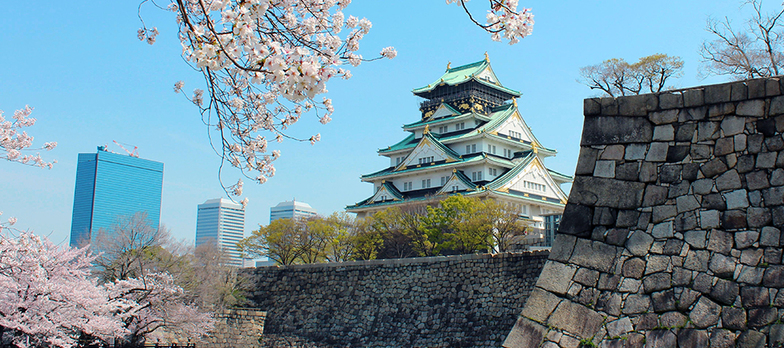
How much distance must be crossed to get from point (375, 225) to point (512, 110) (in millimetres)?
14883

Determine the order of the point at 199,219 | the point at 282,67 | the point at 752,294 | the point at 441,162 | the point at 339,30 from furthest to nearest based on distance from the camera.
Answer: the point at 199,219 < the point at 441,162 < the point at 339,30 < the point at 752,294 < the point at 282,67

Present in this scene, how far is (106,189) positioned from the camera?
114188 millimetres

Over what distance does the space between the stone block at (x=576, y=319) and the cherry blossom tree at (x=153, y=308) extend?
53.3ft

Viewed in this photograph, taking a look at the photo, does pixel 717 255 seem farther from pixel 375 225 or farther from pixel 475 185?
pixel 475 185

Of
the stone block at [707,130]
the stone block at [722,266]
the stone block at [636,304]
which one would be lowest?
the stone block at [636,304]

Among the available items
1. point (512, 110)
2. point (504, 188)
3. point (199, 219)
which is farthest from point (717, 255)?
point (199, 219)

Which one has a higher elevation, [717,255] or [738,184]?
[738,184]

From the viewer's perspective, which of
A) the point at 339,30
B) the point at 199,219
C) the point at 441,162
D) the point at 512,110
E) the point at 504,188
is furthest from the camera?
the point at 199,219

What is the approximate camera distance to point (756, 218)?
20.2 ft

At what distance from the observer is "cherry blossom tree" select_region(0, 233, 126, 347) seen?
16.1 meters

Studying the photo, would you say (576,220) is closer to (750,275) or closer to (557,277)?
(557,277)

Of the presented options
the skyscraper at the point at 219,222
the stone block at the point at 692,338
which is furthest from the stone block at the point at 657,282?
the skyscraper at the point at 219,222

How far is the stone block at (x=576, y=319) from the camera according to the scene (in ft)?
21.0

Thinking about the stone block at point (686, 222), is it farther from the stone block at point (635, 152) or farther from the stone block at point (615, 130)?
the stone block at point (615, 130)
